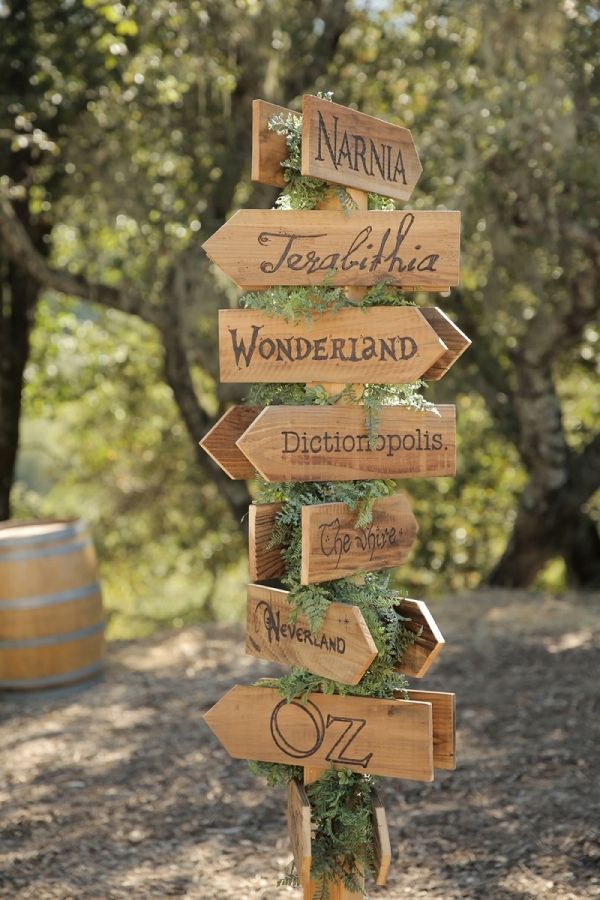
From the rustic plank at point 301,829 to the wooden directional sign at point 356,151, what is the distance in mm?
1630

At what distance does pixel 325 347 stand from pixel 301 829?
1248 millimetres

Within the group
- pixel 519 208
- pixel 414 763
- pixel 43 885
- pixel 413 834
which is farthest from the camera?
pixel 519 208

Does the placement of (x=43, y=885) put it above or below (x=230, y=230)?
below

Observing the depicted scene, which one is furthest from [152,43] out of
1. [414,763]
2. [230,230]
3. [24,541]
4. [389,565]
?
[414,763]

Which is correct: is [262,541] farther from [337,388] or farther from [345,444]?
[337,388]

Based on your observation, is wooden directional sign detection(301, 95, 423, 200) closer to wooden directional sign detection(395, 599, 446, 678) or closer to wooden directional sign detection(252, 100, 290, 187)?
wooden directional sign detection(252, 100, 290, 187)

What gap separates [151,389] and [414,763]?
8.15 metres

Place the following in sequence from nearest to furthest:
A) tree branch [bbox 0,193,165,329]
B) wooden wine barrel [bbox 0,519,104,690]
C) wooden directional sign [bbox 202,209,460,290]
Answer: wooden directional sign [bbox 202,209,460,290]
wooden wine barrel [bbox 0,519,104,690]
tree branch [bbox 0,193,165,329]

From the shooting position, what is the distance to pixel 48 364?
10.5 metres

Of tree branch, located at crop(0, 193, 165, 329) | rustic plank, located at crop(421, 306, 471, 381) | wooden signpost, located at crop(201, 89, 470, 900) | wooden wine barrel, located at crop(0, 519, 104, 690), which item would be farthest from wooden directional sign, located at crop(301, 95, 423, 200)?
tree branch, located at crop(0, 193, 165, 329)

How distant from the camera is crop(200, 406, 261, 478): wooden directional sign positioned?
9.30 ft

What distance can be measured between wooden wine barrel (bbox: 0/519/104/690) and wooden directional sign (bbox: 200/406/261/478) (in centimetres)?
283

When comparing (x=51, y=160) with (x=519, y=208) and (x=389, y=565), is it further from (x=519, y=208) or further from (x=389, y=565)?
(x=389, y=565)

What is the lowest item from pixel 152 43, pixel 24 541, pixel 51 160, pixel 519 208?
pixel 24 541
